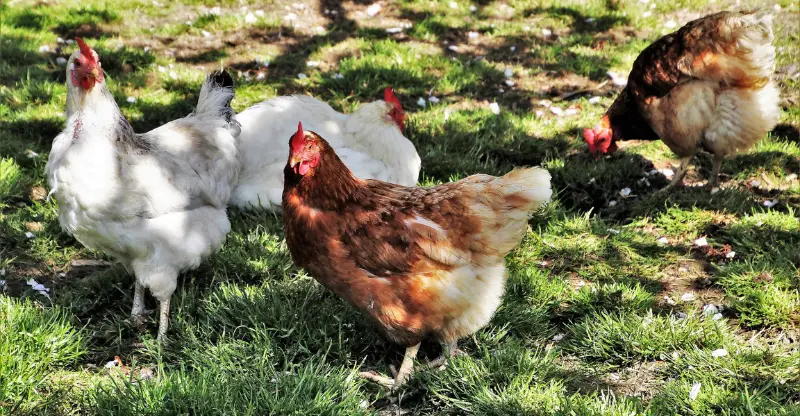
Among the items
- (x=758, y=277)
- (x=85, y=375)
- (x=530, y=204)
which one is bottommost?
(x=85, y=375)

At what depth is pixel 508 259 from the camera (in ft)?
13.5

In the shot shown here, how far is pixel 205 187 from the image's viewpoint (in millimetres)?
→ 3773

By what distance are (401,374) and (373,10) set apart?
17.9ft

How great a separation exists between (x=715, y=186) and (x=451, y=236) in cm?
279

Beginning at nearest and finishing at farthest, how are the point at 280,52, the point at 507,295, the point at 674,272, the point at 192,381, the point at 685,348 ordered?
1. the point at 192,381
2. the point at 685,348
3. the point at 507,295
4. the point at 674,272
5. the point at 280,52

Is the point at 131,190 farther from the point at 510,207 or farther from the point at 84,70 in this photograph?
the point at 510,207

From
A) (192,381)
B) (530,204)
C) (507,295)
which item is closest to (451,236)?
(530,204)

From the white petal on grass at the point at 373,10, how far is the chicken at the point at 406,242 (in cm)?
487

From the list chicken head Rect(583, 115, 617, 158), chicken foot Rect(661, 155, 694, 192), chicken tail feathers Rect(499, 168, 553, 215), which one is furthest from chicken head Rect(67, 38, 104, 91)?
chicken foot Rect(661, 155, 694, 192)

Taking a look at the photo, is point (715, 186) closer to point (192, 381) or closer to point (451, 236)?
point (451, 236)

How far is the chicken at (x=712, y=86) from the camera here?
4508 mm

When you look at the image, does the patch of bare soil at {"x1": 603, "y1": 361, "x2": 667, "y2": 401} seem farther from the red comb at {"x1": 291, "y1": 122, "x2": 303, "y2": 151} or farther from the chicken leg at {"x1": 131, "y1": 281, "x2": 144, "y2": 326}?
the chicken leg at {"x1": 131, "y1": 281, "x2": 144, "y2": 326}

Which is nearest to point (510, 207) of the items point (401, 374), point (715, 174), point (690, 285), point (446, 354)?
point (446, 354)

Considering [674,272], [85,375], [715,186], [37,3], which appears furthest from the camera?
[37,3]
